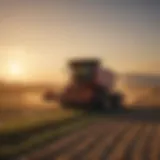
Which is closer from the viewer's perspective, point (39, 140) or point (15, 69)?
point (39, 140)

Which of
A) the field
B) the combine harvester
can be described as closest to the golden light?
the combine harvester

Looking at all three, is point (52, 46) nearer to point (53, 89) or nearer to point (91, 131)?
point (53, 89)

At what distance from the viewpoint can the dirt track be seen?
6.01 ft

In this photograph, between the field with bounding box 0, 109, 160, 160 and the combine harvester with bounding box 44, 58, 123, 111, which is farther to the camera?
the combine harvester with bounding box 44, 58, 123, 111

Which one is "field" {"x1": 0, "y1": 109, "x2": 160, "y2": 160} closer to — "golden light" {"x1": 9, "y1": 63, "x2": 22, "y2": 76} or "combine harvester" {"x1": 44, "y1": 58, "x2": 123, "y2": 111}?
"combine harvester" {"x1": 44, "y1": 58, "x2": 123, "y2": 111}

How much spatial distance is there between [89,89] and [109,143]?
14.0 inches

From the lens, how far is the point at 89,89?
2.15m

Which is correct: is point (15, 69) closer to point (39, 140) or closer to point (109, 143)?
point (39, 140)

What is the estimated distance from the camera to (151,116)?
2.04 m

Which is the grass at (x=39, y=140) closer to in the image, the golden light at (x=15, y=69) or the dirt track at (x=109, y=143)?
the dirt track at (x=109, y=143)

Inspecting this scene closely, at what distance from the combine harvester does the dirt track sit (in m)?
0.11

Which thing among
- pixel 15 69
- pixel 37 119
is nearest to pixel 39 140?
pixel 37 119

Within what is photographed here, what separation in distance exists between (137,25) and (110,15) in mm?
157

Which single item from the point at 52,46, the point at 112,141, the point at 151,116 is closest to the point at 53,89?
the point at 52,46
